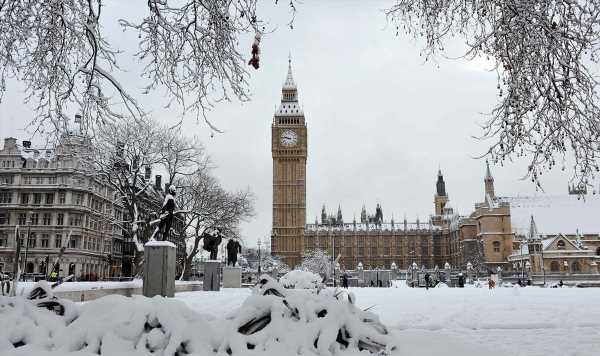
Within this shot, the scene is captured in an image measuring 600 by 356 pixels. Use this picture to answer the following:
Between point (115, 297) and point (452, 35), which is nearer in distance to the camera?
point (115, 297)

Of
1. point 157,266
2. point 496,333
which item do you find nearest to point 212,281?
point 157,266

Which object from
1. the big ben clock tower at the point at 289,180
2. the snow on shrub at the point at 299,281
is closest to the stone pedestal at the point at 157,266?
the snow on shrub at the point at 299,281

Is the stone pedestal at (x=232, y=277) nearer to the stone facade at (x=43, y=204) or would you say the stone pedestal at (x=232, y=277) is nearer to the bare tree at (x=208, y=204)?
the bare tree at (x=208, y=204)

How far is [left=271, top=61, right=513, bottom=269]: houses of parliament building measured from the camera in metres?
102

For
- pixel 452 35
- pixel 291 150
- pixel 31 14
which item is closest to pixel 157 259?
pixel 31 14

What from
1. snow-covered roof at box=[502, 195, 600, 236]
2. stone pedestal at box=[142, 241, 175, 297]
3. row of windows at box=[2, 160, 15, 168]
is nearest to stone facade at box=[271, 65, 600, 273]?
snow-covered roof at box=[502, 195, 600, 236]

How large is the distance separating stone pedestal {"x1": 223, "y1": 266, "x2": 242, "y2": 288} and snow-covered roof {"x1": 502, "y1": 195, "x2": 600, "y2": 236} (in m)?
61.9

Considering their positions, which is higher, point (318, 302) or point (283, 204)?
point (283, 204)

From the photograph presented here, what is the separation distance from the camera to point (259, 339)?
2176 mm

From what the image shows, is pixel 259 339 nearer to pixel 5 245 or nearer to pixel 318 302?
pixel 318 302

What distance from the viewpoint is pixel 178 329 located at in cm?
211

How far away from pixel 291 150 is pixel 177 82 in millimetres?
96652

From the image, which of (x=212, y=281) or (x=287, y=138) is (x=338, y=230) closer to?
(x=287, y=138)

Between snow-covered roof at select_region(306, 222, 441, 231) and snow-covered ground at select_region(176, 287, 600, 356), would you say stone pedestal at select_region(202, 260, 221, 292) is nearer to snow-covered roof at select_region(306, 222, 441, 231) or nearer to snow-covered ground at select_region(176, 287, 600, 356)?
snow-covered ground at select_region(176, 287, 600, 356)
